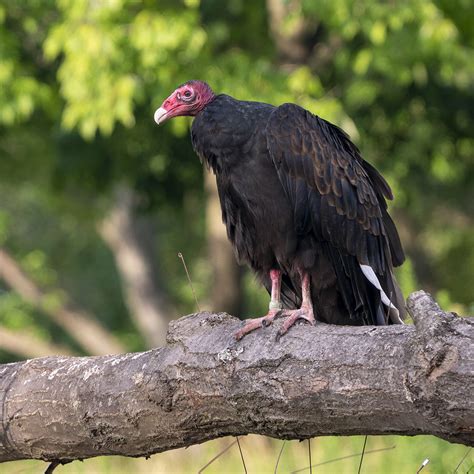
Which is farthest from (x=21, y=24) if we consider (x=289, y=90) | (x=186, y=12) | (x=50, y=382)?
(x=50, y=382)

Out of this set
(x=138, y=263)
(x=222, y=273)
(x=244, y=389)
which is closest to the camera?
(x=244, y=389)

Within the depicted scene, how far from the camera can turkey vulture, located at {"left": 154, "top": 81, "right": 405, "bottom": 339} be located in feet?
12.1

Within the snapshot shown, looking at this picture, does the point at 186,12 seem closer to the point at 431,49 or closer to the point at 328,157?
the point at 431,49

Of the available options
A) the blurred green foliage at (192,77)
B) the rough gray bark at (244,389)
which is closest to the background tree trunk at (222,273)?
the blurred green foliage at (192,77)

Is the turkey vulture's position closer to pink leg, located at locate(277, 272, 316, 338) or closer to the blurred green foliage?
pink leg, located at locate(277, 272, 316, 338)

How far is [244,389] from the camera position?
2.61 meters

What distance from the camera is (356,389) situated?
8.00 feet

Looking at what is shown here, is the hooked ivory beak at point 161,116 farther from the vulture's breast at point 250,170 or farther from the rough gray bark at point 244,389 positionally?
the rough gray bark at point 244,389

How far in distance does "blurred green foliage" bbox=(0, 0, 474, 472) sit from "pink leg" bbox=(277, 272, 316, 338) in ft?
4.45

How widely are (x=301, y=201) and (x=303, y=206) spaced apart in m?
0.02

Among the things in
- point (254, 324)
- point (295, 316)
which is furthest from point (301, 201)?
point (254, 324)

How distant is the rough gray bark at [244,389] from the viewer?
2318 mm

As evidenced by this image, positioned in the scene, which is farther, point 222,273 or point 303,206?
point 222,273

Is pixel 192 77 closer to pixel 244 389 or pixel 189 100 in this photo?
pixel 189 100
